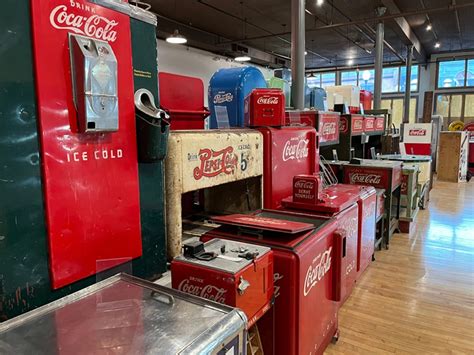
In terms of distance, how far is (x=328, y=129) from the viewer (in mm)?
4500

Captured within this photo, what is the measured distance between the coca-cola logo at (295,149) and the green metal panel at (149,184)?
4.63ft

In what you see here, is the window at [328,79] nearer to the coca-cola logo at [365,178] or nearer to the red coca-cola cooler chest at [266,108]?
the coca-cola logo at [365,178]

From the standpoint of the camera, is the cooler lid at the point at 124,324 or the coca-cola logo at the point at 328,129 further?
the coca-cola logo at the point at 328,129

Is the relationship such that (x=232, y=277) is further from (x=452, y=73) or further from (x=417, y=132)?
(x=452, y=73)

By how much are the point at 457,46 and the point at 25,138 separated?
17514mm

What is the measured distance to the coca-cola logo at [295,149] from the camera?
117 inches

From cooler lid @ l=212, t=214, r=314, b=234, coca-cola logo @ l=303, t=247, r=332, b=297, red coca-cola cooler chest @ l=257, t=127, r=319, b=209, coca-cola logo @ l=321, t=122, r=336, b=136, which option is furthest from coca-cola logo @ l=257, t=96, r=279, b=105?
coca-cola logo @ l=321, t=122, r=336, b=136

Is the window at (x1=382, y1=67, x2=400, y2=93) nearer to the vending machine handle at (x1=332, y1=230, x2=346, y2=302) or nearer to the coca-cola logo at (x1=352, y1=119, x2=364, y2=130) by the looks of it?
the coca-cola logo at (x1=352, y1=119, x2=364, y2=130)

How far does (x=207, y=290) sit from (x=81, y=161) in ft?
2.37

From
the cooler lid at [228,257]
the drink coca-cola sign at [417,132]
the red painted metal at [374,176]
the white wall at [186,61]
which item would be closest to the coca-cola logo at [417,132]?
the drink coca-cola sign at [417,132]

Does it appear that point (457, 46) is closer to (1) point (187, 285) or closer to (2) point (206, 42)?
(2) point (206, 42)

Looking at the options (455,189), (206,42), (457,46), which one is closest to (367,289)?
(455,189)

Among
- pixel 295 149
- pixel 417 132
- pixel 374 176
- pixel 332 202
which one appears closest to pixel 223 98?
pixel 295 149

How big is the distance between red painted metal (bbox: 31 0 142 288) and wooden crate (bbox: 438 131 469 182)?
420 inches
